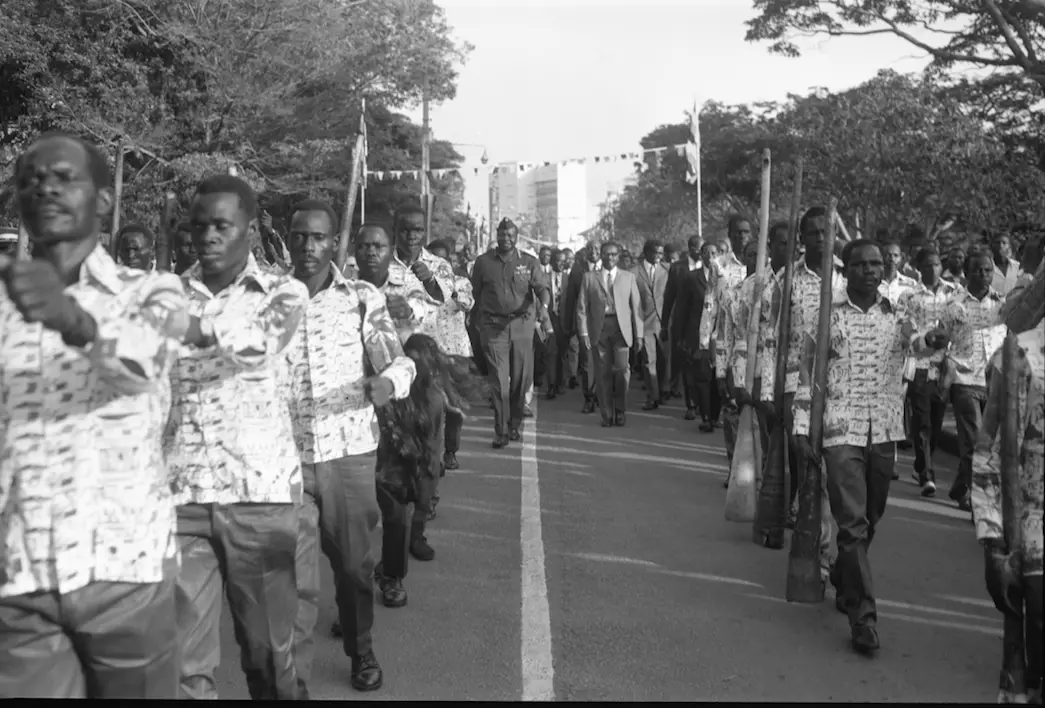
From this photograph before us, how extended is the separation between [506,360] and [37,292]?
9.20 meters

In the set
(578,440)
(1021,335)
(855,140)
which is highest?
(855,140)

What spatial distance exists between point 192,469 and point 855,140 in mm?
26530

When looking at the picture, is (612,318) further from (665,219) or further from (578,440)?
(665,219)

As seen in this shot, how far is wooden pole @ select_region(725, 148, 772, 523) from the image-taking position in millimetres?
7707

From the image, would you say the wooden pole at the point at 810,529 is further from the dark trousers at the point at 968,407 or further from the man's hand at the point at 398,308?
the dark trousers at the point at 968,407

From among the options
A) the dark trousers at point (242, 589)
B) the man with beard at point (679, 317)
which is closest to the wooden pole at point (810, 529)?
the dark trousers at point (242, 589)

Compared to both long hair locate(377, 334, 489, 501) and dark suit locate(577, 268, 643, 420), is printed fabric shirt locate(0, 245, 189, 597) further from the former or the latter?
dark suit locate(577, 268, 643, 420)

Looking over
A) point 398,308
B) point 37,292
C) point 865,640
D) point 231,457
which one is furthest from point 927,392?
point 37,292

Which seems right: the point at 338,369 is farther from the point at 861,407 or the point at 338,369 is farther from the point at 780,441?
the point at 780,441

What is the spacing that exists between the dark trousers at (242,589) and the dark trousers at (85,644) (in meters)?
0.82

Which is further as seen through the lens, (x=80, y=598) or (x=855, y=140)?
(x=855, y=140)

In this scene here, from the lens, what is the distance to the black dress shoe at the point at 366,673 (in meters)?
5.10

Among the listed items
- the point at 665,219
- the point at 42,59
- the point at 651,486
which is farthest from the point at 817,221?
the point at 665,219

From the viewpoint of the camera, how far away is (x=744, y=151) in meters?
46.8
